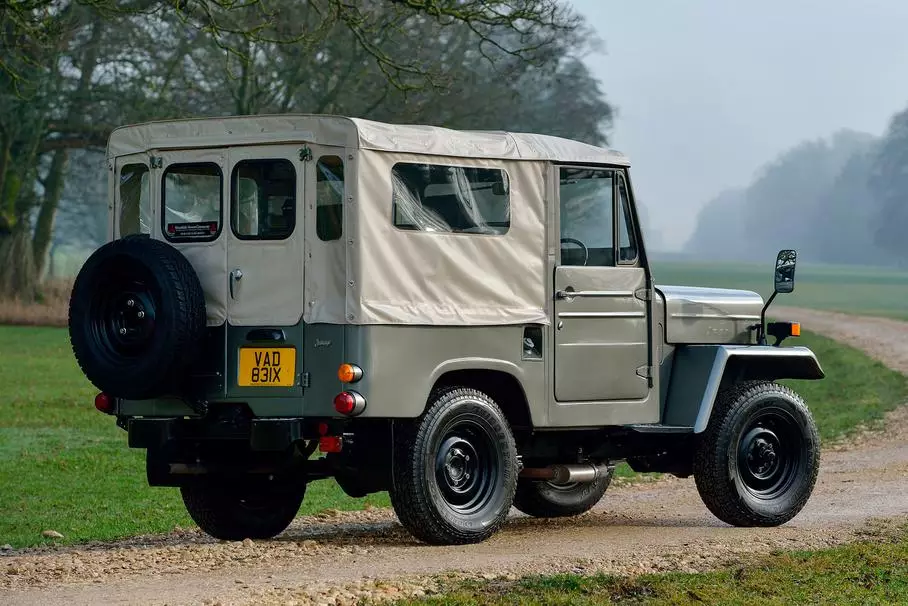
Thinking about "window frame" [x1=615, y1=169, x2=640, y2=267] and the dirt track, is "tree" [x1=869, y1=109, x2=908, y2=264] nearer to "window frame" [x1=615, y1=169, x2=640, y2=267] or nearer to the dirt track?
the dirt track

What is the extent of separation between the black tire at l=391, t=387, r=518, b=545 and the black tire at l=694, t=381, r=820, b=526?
1.70 m

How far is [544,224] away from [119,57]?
2996 centimetres

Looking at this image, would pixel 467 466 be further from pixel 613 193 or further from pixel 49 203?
pixel 49 203

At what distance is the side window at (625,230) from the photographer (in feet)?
35.2

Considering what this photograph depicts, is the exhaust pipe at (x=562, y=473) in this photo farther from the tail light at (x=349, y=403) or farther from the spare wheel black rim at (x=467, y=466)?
the tail light at (x=349, y=403)

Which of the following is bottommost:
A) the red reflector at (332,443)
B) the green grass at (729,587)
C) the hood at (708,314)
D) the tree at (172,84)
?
the green grass at (729,587)

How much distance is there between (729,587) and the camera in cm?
812

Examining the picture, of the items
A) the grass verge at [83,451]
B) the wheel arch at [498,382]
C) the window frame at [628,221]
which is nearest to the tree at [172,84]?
the grass verge at [83,451]

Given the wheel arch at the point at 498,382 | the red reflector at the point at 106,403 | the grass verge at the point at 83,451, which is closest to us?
the wheel arch at the point at 498,382

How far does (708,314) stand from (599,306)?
4.06 ft

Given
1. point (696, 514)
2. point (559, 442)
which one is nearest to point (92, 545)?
point (559, 442)

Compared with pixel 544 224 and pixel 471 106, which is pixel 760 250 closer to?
pixel 471 106

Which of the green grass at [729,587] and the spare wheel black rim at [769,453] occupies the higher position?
the spare wheel black rim at [769,453]

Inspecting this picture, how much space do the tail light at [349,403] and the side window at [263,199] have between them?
3.55 ft
